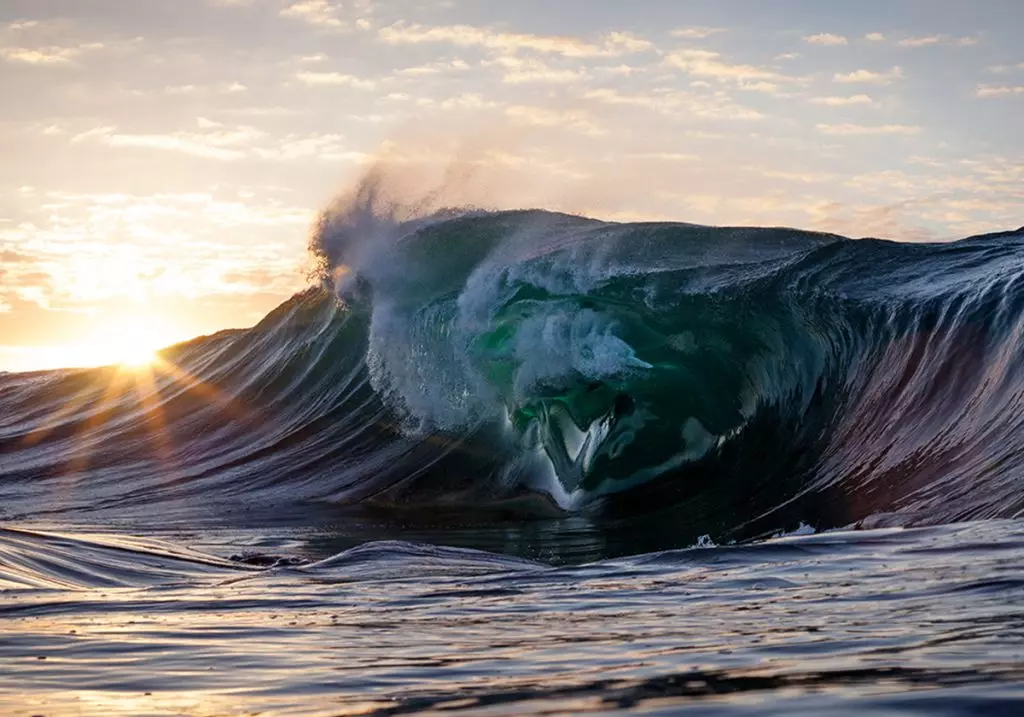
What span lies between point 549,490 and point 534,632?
320 inches

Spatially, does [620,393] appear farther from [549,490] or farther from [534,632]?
[534,632]

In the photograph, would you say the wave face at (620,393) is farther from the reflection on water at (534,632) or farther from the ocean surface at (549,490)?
the reflection on water at (534,632)

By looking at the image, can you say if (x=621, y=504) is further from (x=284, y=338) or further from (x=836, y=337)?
(x=284, y=338)

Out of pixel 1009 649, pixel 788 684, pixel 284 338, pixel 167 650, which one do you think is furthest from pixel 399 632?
pixel 284 338

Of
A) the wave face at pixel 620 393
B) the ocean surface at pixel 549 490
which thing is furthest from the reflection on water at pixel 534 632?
the wave face at pixel 620 393

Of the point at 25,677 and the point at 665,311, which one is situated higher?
the point at 665,311

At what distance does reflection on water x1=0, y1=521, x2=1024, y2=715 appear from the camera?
2482 mm

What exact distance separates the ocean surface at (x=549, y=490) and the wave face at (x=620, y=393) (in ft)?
0.15

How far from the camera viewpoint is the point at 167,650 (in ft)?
10.8

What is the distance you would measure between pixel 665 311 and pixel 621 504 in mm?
2789

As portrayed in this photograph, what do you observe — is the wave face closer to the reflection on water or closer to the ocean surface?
the ocean surface

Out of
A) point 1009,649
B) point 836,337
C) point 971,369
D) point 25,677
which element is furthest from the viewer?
point 836,337

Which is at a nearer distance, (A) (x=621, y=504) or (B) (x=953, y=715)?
(B) (x=953, y=715)

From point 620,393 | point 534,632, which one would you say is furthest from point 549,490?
point 534,632
